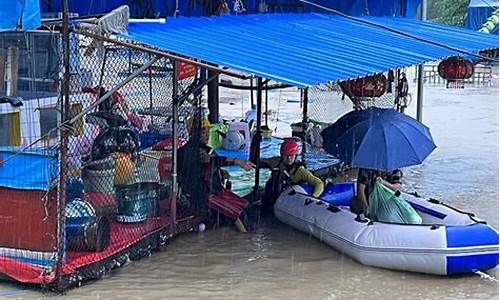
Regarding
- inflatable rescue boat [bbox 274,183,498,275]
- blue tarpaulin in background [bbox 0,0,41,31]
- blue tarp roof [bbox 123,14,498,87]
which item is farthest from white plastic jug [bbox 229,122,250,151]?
blue tarpaulin in background [bbox 0,0,41,31]

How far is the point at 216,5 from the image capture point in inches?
435

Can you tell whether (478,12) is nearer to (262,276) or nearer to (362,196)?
(362,196)

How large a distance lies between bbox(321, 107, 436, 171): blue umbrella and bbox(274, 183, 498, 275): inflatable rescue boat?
72cm

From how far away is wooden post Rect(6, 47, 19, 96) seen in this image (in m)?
8.11

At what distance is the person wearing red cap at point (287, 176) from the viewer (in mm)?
11328

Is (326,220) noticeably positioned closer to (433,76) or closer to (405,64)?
(405,64)

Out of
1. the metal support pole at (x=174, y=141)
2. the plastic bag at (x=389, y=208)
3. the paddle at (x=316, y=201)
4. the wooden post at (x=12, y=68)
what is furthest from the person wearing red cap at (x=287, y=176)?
the wooden post at (x=12, y=68)

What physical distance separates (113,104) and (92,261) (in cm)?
312

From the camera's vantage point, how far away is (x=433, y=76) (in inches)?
1469

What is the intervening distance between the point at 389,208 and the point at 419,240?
33.3 inches

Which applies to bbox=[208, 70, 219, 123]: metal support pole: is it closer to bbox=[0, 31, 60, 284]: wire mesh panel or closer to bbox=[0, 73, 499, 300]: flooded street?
bbox=[0, 73, 499, 300]: flooded street

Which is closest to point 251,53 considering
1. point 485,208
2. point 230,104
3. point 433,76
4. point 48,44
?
point 48,44

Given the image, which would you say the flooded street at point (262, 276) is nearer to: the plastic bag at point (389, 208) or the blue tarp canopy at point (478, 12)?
the plastic bag at point (389, 208)

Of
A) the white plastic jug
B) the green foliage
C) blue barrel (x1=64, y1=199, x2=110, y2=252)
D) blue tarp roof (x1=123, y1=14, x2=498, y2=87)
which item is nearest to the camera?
blue tarp roof (x1=123, y1=14, x2=498, y2=87)
